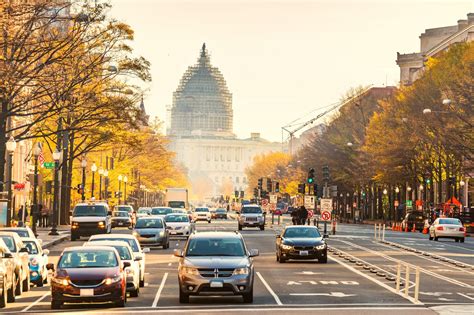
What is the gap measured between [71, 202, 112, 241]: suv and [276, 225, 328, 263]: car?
21.0m

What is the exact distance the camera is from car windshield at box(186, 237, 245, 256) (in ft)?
105

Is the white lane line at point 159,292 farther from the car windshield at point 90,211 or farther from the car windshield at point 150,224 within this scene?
the car windshield at point 90,211

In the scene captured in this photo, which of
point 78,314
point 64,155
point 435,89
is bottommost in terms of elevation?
point 78,314

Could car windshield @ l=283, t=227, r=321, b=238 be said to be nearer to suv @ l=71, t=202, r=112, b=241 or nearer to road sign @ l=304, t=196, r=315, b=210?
suv @ l=71, t=202, r=112, b=241

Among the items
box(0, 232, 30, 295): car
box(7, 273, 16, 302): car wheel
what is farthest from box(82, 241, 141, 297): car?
box(7, 273, 16, 302): car wheel

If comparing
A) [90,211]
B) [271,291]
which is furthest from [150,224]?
[271,291]

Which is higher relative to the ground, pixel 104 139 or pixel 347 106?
pixel 347 106

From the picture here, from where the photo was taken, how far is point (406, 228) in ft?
335

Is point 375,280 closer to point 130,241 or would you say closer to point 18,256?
point 130,241

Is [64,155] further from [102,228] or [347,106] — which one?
[347,106]

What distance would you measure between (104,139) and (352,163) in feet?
177

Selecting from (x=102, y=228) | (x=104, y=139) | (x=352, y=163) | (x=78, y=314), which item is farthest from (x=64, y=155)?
(x=78, y=314)

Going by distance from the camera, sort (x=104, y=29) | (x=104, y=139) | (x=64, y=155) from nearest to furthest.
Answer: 1. (x=104, y=29)
2. (x=104, y=139)
3. (x=64, y=155)

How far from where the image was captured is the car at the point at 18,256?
33.5m
